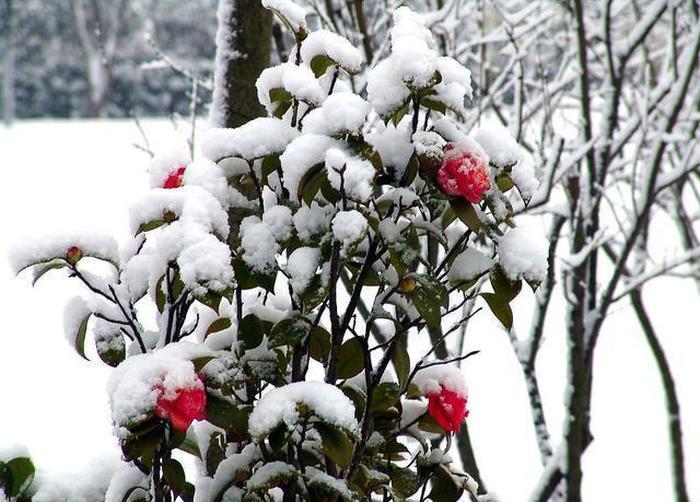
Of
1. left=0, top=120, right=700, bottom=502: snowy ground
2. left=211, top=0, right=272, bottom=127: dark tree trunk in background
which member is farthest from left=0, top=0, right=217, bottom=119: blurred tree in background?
left=211, top=0, right=272, bottom=127: dark tree trunk in background

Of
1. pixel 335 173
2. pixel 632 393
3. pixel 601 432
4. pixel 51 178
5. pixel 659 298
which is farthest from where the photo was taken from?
pixel 51 178

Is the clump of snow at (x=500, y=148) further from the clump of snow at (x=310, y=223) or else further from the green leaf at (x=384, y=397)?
the green leaf at (x=384, y=397)

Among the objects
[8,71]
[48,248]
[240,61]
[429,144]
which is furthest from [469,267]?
[8,71]

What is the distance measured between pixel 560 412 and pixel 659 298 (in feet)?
8.37

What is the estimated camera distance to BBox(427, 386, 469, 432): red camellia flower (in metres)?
1.08

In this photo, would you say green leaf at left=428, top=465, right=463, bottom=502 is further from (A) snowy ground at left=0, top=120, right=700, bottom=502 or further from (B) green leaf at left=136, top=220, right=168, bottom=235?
(A) snowy ground at left=0, top=120, right=700, bottom=502

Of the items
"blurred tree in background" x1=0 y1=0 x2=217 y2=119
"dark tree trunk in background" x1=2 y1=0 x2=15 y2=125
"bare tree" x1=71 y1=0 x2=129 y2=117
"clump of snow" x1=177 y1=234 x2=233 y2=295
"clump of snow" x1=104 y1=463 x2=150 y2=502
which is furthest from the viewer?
"blurred tree in background" x1=0 y1=0 x2=217 y2=119

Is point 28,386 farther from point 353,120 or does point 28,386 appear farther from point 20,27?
point 20,27

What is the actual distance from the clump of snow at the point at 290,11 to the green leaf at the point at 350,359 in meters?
0.44

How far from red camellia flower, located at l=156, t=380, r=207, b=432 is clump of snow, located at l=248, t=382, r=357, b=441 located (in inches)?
2.7

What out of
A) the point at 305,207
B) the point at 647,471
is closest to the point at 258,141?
the point at 305,207

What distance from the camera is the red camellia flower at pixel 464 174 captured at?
0.94 meters

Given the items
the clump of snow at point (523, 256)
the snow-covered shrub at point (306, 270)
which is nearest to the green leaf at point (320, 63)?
the snow-covered shrub at point (306, 270)

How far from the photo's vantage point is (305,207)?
3.30 feet
